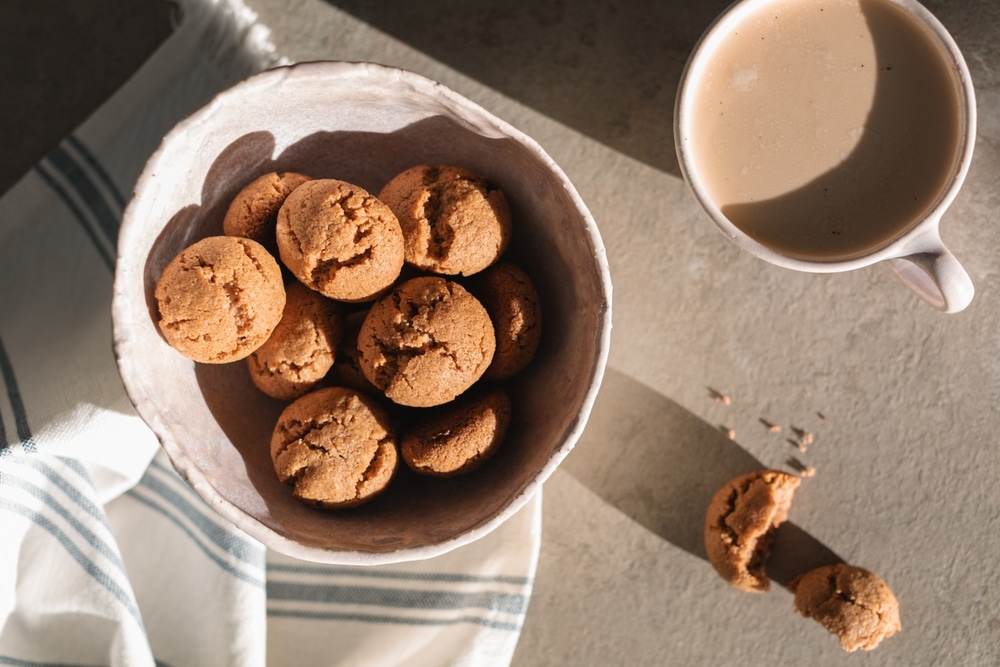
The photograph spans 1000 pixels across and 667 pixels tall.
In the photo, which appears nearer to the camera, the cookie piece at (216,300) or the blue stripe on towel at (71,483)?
the cookie piece at (216,300)

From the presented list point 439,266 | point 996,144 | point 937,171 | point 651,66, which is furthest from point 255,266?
point 996,144

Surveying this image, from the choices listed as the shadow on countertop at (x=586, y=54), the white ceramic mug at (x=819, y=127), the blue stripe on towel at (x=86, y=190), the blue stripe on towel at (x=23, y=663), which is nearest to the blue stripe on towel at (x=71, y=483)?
the blue stripe on towel at (x=23, y=663)

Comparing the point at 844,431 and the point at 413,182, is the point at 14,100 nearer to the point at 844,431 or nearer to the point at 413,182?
the point at 413,182

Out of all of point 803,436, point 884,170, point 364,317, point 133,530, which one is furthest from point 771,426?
point 133,530

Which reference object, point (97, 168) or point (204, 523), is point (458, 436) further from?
point (97, 168)

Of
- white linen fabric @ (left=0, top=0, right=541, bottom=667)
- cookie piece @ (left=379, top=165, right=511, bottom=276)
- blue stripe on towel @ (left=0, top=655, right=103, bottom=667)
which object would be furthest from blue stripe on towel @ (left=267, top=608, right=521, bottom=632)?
cookie piece @ (left=379, top=165, right=511, bottom=276)

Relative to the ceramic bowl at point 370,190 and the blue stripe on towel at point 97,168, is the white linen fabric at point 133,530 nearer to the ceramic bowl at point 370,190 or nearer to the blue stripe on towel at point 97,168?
the blue stripe on towel at point 97,168
